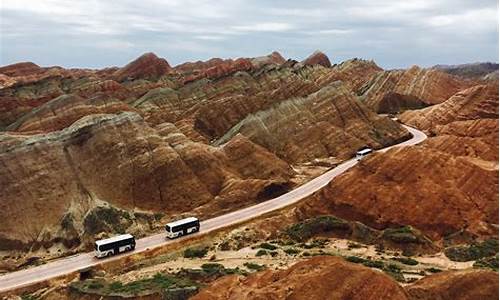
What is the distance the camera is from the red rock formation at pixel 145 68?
521ft

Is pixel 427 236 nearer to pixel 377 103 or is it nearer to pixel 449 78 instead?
pixel 377 103

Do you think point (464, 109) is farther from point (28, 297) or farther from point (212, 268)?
point (28, 297)

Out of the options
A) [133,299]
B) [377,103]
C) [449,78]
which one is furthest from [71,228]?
[449,78]

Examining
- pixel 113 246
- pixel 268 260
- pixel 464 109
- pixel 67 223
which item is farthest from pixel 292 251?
pixel 464 109

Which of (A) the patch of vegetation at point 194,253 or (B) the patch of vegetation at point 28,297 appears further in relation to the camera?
(A) the patch of vegetation at point 194,253

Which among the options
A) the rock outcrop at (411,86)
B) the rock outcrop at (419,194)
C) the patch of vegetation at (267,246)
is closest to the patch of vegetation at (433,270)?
the rock outcrop at (419,194)

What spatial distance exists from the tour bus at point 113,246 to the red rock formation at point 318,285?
2070 centimetres

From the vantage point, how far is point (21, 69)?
185 metres

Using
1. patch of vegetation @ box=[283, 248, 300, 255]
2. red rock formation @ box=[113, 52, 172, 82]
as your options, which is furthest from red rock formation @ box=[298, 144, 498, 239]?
red rock formation @ box=[113, 52, 172, 82]

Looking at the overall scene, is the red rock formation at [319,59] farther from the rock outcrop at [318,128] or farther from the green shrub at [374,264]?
the green shrub at [374,264]

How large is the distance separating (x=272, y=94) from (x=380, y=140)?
21954 millimetres

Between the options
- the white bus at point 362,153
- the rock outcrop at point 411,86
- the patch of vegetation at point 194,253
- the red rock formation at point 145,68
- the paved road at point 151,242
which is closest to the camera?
the paved road at point 151,242

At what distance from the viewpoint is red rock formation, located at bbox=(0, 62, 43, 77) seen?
180m

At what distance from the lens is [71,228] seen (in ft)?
174
